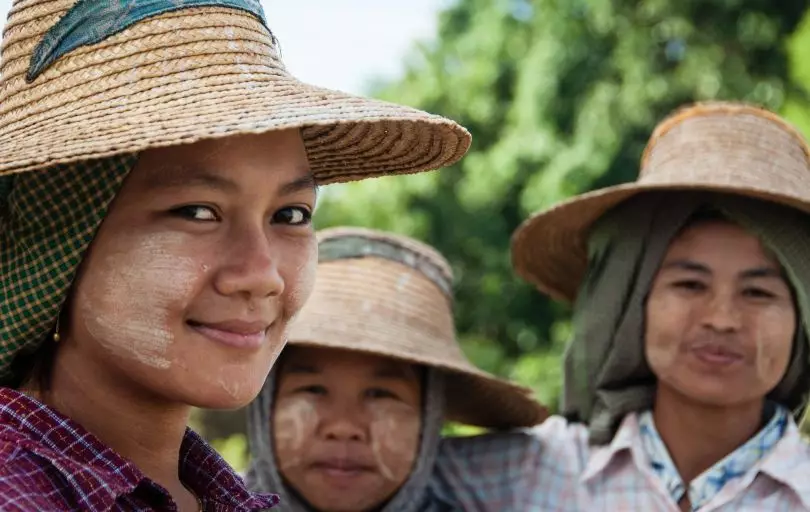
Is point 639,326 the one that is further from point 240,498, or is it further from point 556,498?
point 240,498

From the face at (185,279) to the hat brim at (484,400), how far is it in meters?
1.35

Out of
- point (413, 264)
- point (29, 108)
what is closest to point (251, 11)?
point (29, 108)

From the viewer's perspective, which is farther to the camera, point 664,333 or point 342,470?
point 664,333

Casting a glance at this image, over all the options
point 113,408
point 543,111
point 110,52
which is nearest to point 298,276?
point 113,408

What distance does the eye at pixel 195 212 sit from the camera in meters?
1.85

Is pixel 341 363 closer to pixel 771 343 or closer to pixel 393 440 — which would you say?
pixel 393 440

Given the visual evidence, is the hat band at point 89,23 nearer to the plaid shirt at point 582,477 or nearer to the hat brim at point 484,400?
the hat brim at point 484,400

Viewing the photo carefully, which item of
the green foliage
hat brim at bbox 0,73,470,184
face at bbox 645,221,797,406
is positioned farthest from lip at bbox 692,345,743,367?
the green foliage

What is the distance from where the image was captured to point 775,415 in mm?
3357

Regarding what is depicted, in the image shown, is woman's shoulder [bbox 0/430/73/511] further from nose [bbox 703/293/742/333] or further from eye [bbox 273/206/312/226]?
nose [bbox 703/293/742/333]

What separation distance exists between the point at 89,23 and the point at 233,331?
21.1 inches

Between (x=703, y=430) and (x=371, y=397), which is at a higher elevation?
(x=703, y=430)

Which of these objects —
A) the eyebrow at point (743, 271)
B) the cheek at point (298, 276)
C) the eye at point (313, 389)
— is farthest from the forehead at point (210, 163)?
the eyebrow at point (743, 271)

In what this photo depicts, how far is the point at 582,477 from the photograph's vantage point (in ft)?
11.1
